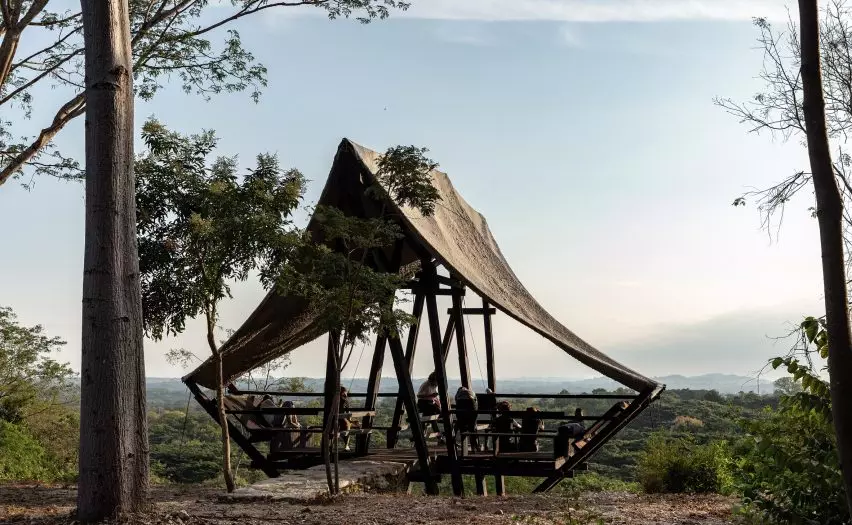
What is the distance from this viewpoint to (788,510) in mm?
5340

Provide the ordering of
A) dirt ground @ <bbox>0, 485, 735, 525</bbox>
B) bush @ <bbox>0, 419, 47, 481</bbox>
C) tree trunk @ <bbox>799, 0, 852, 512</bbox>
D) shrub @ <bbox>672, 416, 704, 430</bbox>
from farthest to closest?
shrub @ <bbox>672, 416, 704, 430</bbox> < bush @ <bbox>0, 419, 47, 481</bbox> < dirt ground @ <bbox>0, 485, 735, 525</bbox> < tree trunk @ <bbox>799, 0, 852, 512</bbox>

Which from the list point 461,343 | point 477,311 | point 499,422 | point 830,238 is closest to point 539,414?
point 499,422

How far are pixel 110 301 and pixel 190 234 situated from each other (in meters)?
1.73

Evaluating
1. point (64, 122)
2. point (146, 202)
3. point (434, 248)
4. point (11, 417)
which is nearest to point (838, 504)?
point (434, 248)

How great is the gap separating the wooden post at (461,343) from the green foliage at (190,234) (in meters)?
3.95

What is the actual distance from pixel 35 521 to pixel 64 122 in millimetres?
7574

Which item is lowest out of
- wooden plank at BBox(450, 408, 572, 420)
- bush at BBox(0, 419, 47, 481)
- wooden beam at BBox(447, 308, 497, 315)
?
bush at BBox(0, 419, 47, 481)

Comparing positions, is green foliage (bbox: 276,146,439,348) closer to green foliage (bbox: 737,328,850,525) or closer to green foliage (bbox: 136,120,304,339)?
green foliage (bbox: 136,120,304,339)

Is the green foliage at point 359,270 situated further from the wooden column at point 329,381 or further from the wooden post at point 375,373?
the wooden post at point 375,373

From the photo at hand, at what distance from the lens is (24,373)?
57.7 ft

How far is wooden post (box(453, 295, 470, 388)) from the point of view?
11.5 m

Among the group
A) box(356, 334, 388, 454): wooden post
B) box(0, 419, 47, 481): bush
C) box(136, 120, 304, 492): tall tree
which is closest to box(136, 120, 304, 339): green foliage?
box(136, 120, 304, 492): tall tree

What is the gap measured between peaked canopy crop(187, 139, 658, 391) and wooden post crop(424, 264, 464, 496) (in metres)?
0.50

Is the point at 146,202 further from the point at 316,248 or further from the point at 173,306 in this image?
the point at 316,248
